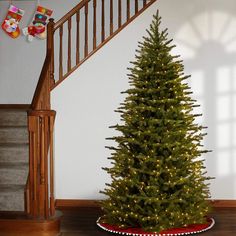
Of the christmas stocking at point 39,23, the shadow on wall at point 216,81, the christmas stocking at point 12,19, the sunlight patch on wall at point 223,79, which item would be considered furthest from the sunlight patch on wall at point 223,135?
the christmas stocking at point 12,19

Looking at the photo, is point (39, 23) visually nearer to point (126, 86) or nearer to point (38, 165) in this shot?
point (126, 86)

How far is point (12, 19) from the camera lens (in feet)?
23.6

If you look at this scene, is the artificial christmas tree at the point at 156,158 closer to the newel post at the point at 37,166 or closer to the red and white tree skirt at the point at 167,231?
the red and white tree skirt at the point at 167,231

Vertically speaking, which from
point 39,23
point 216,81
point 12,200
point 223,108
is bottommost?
point 12,200

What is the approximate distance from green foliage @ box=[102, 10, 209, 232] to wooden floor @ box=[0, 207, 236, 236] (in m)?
0.21

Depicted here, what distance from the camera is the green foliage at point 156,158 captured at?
14.2 ft

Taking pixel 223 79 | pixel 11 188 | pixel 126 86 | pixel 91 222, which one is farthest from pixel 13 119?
pixel 223 79

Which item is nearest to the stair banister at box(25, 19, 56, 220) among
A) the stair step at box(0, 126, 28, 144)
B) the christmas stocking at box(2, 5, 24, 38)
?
the stair step at box(0, 126, 28, 144)

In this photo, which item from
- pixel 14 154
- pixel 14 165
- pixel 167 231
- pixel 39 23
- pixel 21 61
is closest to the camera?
pixel 167 231

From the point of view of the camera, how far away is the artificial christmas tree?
433cm

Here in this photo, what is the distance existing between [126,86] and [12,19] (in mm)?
2268

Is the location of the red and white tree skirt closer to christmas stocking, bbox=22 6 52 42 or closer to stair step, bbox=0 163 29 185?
stair step, bbox=0 163 29 185

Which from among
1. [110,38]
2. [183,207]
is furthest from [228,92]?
[183,207]

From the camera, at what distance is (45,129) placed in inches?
173
